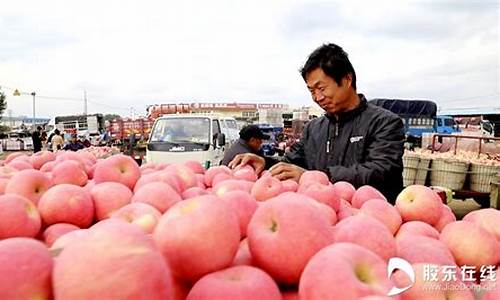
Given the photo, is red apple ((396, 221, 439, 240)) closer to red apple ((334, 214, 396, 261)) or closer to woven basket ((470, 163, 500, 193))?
red apple ((334, 214, 396, 261))

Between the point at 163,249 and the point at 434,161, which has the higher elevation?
the point at 163,249

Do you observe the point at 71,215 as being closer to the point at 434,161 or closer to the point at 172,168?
the point at 172,168

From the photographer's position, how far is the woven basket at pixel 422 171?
7.20 m

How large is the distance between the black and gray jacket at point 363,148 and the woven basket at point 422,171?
468 centimetres

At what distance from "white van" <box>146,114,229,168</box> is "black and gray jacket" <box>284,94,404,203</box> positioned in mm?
5470

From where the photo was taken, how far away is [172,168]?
2127 mm

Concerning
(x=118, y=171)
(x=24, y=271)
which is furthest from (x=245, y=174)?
(x=24, y=271)

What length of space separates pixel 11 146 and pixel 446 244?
29408 mm

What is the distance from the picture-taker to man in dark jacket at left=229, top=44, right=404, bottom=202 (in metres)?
2.57

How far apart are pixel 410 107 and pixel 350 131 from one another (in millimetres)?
18682

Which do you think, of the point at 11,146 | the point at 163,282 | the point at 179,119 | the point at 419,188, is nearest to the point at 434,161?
the point at 179,119

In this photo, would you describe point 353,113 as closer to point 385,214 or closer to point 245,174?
point 245,174

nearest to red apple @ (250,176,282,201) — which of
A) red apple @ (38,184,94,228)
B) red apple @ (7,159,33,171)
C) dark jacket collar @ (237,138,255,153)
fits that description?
red apple @ (38,184,94,228)

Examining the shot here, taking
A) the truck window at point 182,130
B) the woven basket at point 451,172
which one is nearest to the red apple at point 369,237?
the woven basket at point 451,172
